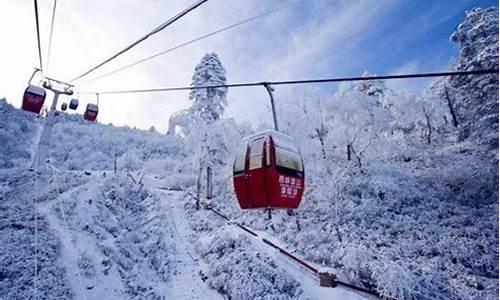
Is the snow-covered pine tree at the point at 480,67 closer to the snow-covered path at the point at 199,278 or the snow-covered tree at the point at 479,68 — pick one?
the snow-covered tree at the point at 479,68

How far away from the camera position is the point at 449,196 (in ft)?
83.6

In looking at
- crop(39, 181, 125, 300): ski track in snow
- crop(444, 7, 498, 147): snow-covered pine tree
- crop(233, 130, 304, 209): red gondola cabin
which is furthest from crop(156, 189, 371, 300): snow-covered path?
crop(444, 7, 498, 147): snow-covered pine tree

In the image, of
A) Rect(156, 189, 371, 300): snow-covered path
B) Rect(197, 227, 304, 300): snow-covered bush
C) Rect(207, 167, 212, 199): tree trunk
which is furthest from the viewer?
Rect(207, 167, 212, 199): tree trunk

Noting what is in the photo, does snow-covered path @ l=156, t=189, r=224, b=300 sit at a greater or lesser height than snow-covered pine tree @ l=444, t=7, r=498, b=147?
lesser

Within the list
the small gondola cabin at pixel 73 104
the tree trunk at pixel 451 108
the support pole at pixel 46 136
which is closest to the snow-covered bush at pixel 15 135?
the support pole at pixel 46 136

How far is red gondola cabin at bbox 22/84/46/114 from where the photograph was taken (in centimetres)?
1556

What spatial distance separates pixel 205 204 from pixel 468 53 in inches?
1233

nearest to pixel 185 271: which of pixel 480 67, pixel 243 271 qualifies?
pixel 243 271

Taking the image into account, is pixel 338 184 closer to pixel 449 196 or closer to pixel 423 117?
pixel 449 196

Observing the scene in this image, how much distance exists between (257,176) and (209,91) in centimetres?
2734

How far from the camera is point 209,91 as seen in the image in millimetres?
33594

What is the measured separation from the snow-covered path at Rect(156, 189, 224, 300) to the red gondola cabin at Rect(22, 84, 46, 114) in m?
10.7

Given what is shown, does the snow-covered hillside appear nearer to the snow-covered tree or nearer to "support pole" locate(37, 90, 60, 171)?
the snow-covered tree

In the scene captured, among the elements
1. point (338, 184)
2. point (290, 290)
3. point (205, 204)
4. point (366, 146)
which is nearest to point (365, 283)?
point (290, 290)
